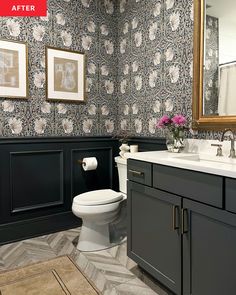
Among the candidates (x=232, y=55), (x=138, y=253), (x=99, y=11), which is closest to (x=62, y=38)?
(x=99, y=11)

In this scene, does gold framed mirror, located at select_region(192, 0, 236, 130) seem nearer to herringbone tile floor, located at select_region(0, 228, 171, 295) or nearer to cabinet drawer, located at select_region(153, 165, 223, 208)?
cabinet drawer, located at select_region(153, 165, 223, 208)

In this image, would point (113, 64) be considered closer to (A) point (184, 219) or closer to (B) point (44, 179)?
(B) point (44, 179)

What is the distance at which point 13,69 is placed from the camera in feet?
7.56

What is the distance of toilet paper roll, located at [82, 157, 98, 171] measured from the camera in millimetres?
2598

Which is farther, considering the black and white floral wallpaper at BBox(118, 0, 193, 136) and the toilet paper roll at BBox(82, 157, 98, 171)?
the toilet paper roll at BBox(82, 157, 98, 171)

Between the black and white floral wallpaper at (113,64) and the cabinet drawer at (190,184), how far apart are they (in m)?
0.59

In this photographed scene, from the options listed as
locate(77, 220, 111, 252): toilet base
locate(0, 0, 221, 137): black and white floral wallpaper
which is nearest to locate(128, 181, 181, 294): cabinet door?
locate(77, 220, 111, 252): toilet base

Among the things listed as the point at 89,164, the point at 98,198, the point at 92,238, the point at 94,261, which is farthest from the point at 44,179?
the point at 94,261

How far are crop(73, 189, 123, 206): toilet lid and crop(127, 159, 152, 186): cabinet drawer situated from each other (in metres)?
0.41

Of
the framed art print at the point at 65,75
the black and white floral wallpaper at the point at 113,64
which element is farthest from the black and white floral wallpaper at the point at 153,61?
the framed art print at the point at 65,75

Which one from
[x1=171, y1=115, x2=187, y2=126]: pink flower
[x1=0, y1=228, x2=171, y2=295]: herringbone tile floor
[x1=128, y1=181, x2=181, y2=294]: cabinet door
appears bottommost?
[x1=0, y1=228, x2=171, y2=295]: herringbone tile floor

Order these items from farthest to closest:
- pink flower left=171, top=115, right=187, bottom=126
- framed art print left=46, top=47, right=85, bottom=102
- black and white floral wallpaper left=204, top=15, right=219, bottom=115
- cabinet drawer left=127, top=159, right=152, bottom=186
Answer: framed art print left=46, top=47, right=85, bottom=102
pink flower left=171, top=115, right=187, bottom=126
black and white floral wallpaper left=204, top=15, right=219, bottom=115
cabinet drawer left=127, top=159, right=152, bottom=186

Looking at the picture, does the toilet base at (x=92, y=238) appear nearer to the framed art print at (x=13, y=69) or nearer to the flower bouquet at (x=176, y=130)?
the flower bouquet at (x=176, y=130)

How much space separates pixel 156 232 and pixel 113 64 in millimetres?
1919
